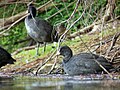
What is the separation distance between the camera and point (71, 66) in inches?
433

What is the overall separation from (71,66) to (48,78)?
59cm

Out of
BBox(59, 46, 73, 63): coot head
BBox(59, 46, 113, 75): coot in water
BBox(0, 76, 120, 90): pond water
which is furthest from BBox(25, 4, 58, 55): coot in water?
BBox(0, 76, 120, 90): pond water

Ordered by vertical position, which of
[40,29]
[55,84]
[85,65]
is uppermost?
[40,29]

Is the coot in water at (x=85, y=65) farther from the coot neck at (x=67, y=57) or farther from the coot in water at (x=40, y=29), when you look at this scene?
the coot in water at (x=40, y=29)

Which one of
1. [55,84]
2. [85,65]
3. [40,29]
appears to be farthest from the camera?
[40,29]

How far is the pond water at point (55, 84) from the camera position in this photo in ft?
28.2

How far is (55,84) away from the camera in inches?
365

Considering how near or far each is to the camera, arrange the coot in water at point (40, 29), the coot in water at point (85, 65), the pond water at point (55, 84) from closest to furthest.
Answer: the pond water at point (55, 84) < the coot in water at point (85, 65) < the coot in water at point (40, 29)

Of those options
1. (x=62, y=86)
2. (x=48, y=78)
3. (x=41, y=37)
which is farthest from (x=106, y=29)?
(x=62, y=86)

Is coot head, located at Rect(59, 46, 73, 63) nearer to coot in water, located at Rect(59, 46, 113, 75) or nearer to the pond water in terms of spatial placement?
coot in water, located at Rect(59, 46, 113, 75)

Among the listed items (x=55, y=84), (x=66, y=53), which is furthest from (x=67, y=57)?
(x=55, y=84)

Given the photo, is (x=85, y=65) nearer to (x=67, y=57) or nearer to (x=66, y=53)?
(x=67, y=57)

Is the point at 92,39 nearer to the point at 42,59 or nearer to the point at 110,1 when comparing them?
the point at 42,59

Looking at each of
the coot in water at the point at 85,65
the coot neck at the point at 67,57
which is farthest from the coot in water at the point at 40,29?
the coot in water at the point at 85,65
